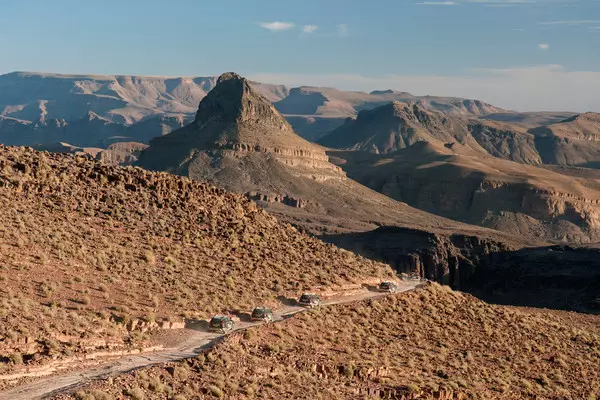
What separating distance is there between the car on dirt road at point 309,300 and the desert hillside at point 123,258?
131 centimetres

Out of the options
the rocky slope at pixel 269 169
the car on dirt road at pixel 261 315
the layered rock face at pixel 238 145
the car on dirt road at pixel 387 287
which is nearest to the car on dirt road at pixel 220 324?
the car on dirt road at pixel 261 315

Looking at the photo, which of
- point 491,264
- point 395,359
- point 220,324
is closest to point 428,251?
point 491,264

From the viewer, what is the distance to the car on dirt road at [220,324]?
37.2 meters

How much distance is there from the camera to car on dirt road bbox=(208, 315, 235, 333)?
37247 mm

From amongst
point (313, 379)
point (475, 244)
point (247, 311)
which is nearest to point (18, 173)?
point (247, 311)

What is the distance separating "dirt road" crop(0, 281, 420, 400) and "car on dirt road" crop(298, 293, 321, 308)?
8.87 feet

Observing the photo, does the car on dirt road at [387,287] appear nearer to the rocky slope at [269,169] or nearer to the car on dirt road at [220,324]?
the car on dirt road at [220,324]

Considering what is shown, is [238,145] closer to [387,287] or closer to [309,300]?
[387,287]

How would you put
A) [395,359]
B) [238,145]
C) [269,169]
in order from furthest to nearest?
[238,145]
[269,169]
[395,359]

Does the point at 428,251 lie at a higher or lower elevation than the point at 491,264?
higher

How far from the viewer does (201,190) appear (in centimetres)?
5394

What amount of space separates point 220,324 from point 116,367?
23.3ft

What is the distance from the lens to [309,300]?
146 feet

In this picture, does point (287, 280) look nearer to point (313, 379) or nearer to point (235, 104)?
point (313, 379)
